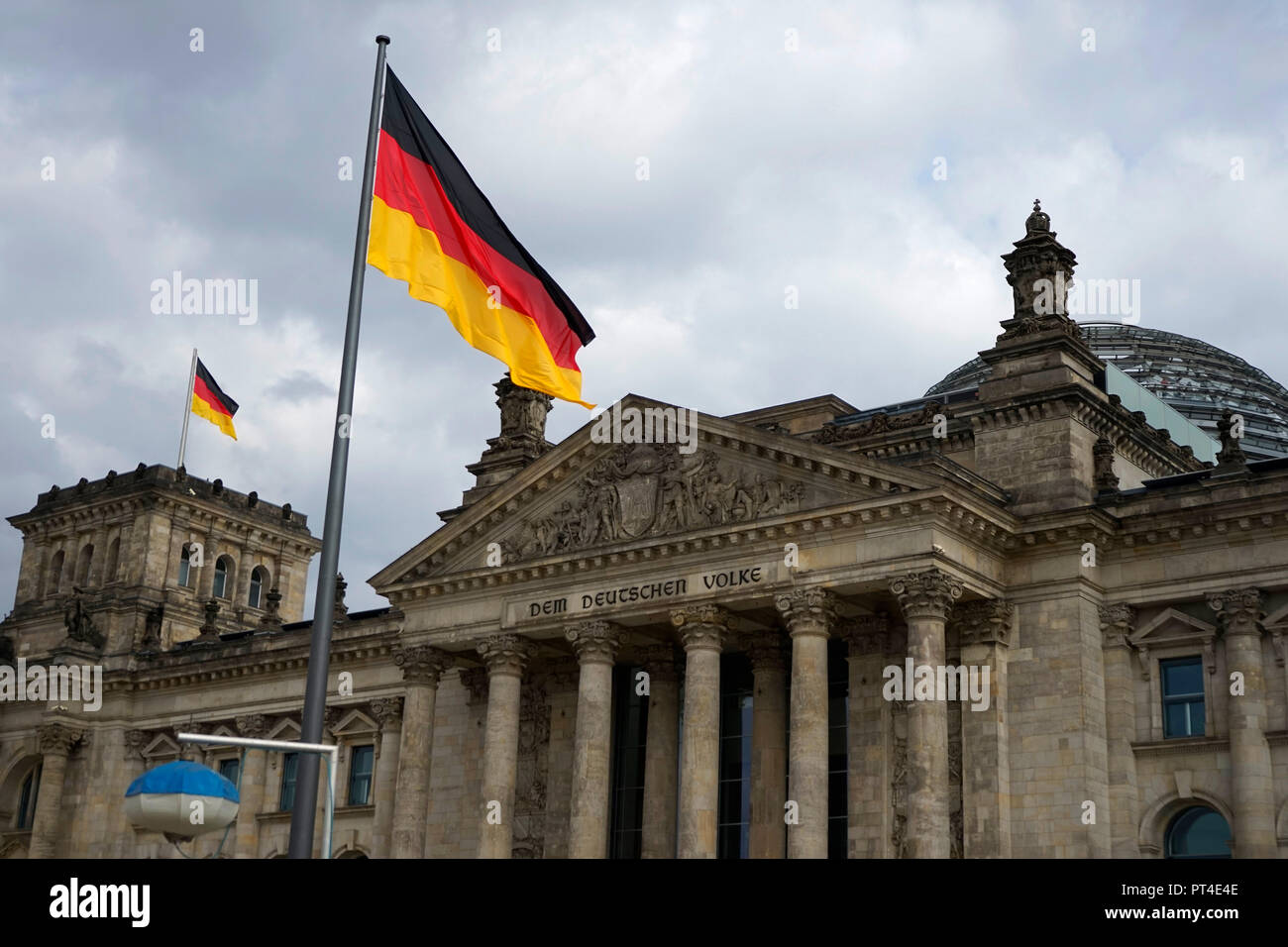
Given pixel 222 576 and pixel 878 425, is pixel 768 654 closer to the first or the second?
pixel 878 425

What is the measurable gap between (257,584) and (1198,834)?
4546 centimetres

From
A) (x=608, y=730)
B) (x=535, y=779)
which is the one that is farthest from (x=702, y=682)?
(x=535, y=779)

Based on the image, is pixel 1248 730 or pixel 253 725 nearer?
pixel 1248 730

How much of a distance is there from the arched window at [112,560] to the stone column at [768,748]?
112 feet

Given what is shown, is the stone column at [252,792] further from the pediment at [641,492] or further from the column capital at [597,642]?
the column capital at [597,642]

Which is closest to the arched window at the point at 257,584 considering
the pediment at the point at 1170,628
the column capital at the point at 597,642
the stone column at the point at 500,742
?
the stone column at the point at 500,742

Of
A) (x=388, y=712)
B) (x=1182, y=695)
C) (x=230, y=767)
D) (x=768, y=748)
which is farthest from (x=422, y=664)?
(x=1182, y=695)

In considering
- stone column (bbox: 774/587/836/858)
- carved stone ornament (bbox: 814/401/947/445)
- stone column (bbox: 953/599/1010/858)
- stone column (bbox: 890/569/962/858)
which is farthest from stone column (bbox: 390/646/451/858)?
stone column (bbox: 953/599/1010/858)

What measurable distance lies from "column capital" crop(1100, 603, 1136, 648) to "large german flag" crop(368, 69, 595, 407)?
67.6 ft

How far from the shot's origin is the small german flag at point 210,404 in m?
51.4

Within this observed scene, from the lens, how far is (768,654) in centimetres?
4297

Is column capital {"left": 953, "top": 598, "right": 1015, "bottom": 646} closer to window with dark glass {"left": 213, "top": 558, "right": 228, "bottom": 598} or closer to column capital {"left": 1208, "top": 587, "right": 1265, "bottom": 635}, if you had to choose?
column capital {"left": 1208, "top": 587, "right": 1265, "bottom": 635}
